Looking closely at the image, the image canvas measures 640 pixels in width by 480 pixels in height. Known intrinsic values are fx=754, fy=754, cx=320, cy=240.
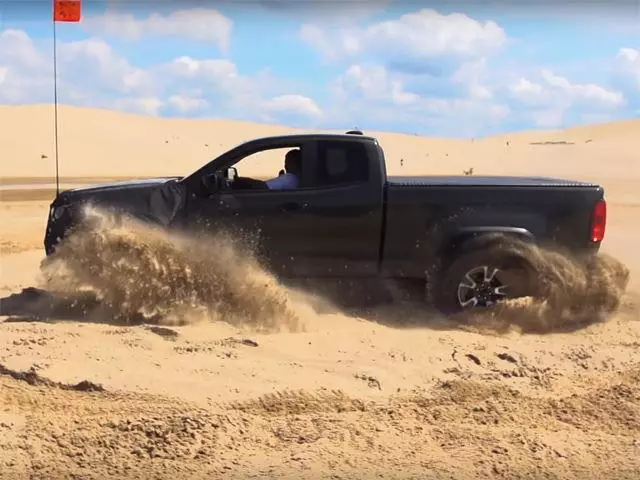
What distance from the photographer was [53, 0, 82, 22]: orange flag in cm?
677

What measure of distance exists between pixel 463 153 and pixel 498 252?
39.5m

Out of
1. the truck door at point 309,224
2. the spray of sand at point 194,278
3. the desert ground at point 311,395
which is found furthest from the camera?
the truck door at point 309,224

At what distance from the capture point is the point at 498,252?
6668 mm

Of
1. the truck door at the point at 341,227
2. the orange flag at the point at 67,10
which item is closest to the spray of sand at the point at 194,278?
the truck door at the point at 341,227

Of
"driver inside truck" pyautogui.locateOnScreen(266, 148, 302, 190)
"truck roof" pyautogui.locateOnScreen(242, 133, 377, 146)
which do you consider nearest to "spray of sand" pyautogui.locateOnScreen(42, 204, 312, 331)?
"driver inside truck" pyautogui.locateOnScreen(266, 148, 302, 190)

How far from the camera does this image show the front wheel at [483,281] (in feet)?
21.9

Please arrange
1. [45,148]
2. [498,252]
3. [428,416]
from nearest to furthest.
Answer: [428,416] → [498,252] → [45,148]

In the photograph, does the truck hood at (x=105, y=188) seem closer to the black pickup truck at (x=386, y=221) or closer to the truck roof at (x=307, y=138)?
the black pickup truck at (x=386, y=221)

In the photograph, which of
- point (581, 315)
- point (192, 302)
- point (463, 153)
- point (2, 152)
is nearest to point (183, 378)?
point (192, 302)

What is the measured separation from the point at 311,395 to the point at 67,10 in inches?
169

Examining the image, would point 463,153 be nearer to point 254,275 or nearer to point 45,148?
point 45,148

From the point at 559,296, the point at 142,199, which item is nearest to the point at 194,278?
the point at 142,199

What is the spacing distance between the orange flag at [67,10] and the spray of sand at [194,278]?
1.77 metres

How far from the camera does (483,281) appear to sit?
6797 mm
